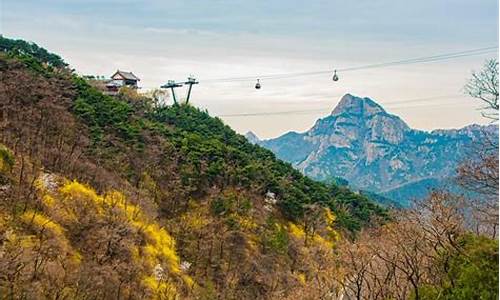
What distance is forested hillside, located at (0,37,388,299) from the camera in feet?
79.9

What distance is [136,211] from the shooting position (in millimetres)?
30641

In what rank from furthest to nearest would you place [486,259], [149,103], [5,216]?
1. [149,103]
2. [5,216]
3. [486,259]

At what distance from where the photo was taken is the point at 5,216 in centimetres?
2417

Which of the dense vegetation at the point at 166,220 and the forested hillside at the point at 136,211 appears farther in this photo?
the forested hillside at the point at 136,211

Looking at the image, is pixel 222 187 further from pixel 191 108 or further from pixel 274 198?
pixel 191 108

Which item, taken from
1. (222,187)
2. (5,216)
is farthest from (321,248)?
(5,216)

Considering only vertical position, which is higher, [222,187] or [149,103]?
[149,103]

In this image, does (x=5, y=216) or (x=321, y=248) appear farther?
(x=321, y=248)

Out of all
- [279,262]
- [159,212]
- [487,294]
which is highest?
[487,294]

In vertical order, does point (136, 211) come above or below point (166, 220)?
above

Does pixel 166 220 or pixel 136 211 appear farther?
pixel 166 220

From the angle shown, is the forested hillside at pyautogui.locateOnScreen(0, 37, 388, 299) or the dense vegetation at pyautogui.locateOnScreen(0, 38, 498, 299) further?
the forested hillside at pyautogui.locateOnScreen(0, 37, 388, 299)

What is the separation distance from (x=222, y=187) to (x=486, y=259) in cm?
2865

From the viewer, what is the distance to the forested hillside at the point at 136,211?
79.9ft
